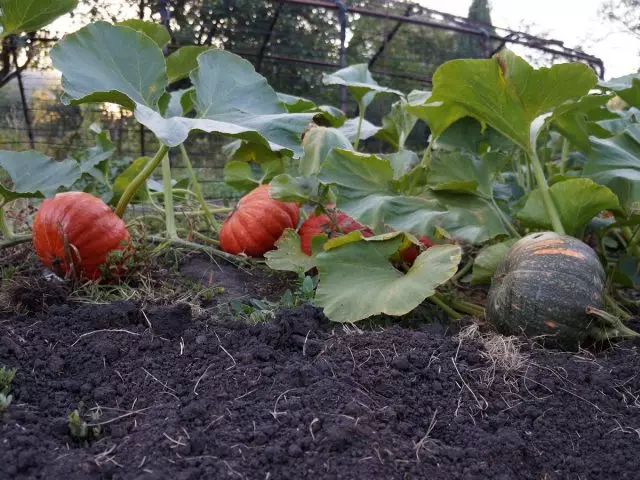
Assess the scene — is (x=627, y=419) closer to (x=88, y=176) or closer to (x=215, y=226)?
(x=215, y=226)

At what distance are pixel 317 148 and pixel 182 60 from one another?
23.7 inches

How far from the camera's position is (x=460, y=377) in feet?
5.08

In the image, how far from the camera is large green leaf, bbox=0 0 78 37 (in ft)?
6.73

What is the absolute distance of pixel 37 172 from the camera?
2184 millimetres

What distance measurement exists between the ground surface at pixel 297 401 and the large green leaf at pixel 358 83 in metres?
1.24

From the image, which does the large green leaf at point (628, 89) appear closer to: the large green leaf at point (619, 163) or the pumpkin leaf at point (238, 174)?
the large green leaf at point (619, 163)

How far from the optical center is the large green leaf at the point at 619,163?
227cm

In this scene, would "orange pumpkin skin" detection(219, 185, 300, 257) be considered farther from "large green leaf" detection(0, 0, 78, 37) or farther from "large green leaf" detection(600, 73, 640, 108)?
"large green leaf" detection(600, 73, 640, 108)

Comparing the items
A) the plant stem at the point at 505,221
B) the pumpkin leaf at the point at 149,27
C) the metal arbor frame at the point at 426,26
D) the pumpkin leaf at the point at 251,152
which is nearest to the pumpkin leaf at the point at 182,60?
the pumpkin leaf at the point at 149,27

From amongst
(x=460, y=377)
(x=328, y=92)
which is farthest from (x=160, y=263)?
(x=328, y=92)

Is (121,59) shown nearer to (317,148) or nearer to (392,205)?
(317,148)

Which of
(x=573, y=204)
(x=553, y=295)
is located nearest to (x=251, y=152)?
(x=573, y=204)

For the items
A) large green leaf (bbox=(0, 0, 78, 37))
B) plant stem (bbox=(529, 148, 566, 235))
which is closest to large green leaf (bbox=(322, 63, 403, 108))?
plant stem (bbox=(529, 148, 566, 235))

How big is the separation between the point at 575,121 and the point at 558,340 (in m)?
0.89
